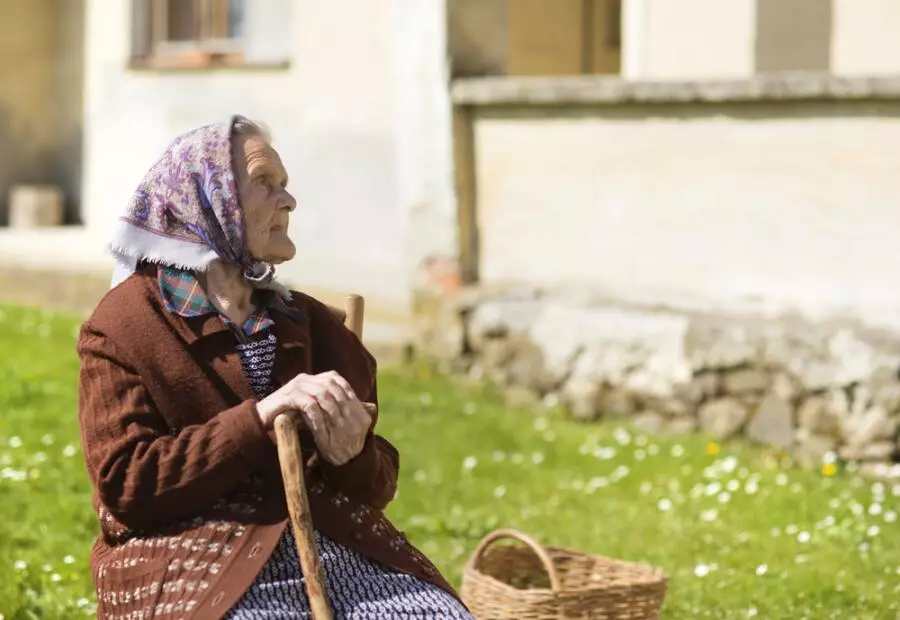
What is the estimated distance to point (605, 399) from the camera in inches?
319

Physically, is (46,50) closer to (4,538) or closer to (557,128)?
(557,128)

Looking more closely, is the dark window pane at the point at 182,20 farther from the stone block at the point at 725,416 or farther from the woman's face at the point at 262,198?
the woman's face at the point at 262,198

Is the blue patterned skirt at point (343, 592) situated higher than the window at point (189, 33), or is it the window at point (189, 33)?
the window at point (189, 33)

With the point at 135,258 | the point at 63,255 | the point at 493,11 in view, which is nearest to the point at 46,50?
the point at 63,255

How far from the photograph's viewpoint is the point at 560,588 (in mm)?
4230

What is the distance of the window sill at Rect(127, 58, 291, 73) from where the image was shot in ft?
36.5

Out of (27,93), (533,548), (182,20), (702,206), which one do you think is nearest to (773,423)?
(702,206)

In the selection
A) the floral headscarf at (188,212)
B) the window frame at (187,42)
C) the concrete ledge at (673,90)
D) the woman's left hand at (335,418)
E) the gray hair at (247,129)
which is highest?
the window frame at (187,42)

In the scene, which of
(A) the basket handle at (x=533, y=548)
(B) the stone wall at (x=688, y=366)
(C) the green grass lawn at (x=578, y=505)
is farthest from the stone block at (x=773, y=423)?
(A) the basket handle at (x=533, y=548)

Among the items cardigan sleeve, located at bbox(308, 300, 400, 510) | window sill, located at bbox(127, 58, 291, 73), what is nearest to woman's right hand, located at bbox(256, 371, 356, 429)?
cardigan sleeve, located at bbox(308, 300, 400, 510)

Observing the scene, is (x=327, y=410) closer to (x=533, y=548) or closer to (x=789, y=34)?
(x=533, y=548)

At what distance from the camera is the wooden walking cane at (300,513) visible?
2855mm

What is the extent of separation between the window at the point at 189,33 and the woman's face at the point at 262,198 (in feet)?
27.8

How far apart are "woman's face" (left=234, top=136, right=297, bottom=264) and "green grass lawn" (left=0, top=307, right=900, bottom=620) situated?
2.02 metres
